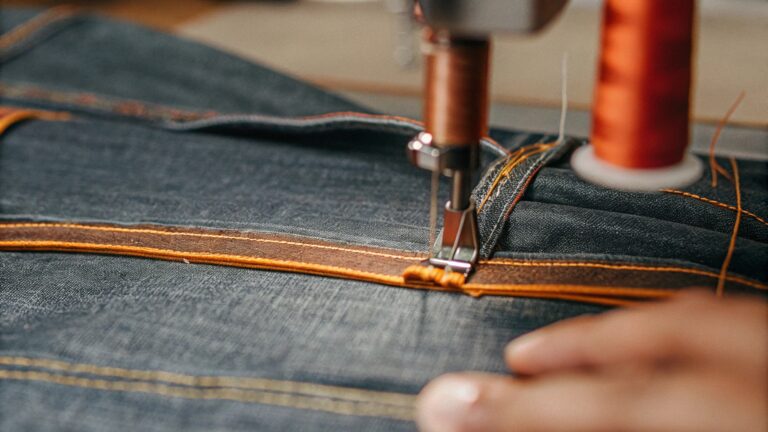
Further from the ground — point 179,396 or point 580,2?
point 580,2

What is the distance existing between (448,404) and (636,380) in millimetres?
105

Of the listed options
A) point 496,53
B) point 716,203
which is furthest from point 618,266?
point 496,53

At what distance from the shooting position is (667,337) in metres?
0.42

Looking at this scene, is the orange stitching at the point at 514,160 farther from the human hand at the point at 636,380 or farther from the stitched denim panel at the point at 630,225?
the human hand at the point at 636,380

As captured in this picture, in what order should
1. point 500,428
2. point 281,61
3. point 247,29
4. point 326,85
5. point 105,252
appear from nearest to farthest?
point 500,428 < point 105,252 < point 326,85 < point 281,61 < point 247,29

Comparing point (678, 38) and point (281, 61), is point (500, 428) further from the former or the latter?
point (281, 61)

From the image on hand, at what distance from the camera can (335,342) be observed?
55cm

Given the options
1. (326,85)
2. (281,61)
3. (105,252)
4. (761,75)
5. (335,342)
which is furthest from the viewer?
(281,61)

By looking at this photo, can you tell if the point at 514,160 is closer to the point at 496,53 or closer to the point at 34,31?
the point at 496,53

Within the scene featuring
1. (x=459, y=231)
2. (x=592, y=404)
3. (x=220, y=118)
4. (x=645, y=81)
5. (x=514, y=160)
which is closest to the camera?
(x=592, y=404)

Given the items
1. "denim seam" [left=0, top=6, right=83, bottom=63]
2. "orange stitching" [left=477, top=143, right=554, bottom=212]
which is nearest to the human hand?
"orange stitching" [left=477, top=143, right=554, bottom=212]

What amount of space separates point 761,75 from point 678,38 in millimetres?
619

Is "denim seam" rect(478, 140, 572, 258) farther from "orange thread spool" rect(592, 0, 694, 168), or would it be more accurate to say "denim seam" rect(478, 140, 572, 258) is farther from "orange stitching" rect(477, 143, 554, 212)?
"orange thread spool" rect(592, 0, 694, 168)

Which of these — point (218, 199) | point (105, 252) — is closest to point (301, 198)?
point (218, 199)
